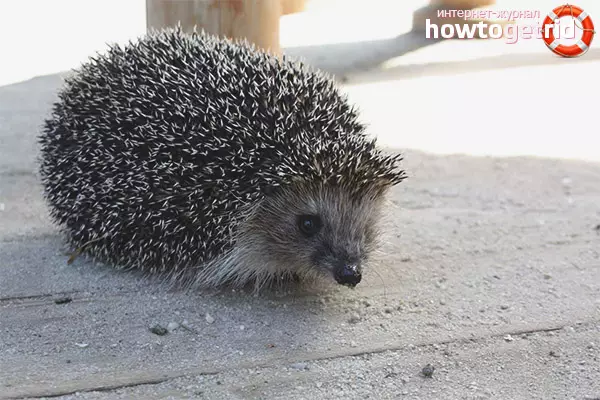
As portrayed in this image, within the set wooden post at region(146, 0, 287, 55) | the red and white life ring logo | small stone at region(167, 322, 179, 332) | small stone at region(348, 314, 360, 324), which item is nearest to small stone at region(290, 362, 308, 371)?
small stone at region(348, 314, 360, 324)

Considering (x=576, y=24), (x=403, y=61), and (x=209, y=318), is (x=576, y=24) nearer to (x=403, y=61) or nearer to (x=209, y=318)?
(x=403, y=61)

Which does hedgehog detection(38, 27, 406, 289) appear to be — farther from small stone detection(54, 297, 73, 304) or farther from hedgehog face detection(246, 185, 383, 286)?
small stone detection(54, 297, 73, 304)

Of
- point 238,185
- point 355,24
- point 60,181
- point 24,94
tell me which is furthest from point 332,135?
point 355,24

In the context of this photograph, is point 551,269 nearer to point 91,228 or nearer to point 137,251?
point 137,251

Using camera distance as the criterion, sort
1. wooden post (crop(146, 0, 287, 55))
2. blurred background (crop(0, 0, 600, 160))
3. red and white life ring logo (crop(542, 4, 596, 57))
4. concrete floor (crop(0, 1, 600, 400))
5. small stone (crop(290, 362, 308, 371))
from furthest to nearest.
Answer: red and white life ring logo (crop(542, 4, 596, 57))
blurred background (crop(0, 0, 600, 160))
wooden post (crop(146, 0, 287, 55))
small stone (crop(290, 362, 308, 371))
concrete floor (crop(0, 1, 600, 400))

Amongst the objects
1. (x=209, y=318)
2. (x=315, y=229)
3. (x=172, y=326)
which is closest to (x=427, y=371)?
(x=315, y=229)

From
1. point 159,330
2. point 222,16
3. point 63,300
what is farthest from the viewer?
point 222,16

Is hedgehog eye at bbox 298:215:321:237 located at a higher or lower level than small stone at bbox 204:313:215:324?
higher
